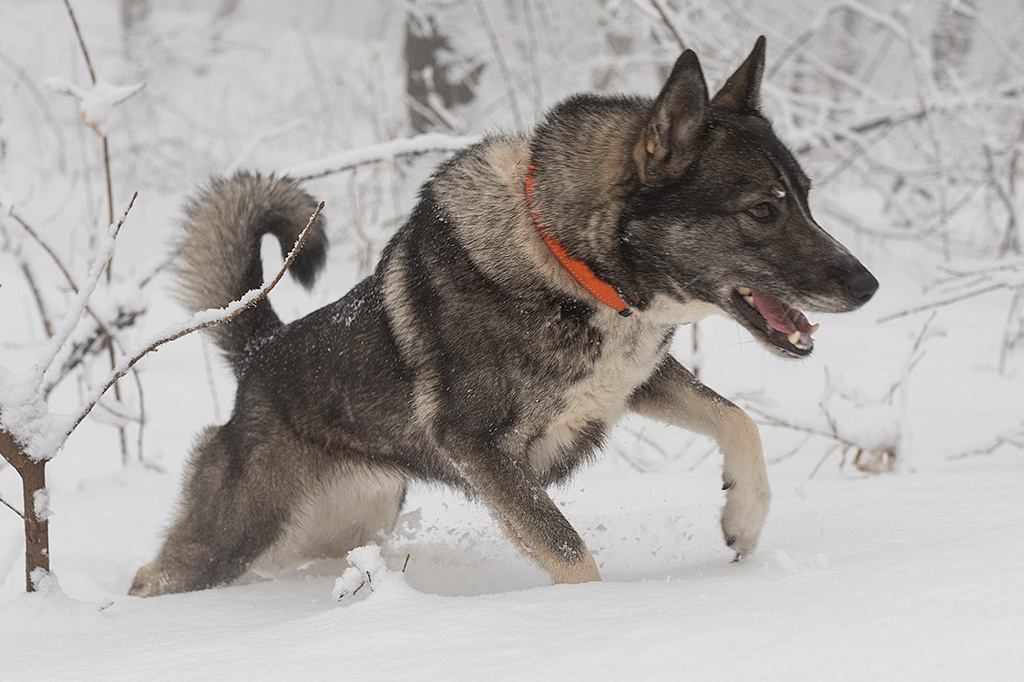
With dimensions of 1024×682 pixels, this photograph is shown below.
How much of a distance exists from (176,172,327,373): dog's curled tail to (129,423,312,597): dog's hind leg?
0.32 meters

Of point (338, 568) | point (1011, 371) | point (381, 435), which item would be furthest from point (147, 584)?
point (1011, 371)

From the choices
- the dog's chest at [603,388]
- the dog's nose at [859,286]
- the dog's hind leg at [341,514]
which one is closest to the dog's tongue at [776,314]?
the dog's nose at [859,286]

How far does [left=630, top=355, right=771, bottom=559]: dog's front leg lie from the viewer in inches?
88.4

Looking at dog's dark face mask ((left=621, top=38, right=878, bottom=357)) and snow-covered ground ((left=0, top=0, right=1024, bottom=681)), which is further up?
dog's dark face mask ((left=621, top=38, right=878, bottom=357))

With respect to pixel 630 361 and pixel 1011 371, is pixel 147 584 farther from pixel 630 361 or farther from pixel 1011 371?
pixel 1011 371

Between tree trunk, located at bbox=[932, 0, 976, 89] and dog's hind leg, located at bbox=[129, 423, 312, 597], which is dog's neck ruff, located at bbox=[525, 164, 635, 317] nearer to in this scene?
dog's hind leg, located at bbox=[129, 423, 312, 597]

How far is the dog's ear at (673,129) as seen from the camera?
2.04m

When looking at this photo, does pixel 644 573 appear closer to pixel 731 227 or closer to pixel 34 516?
pixel 731 227

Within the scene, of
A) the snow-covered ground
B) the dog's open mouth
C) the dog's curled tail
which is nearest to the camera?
the snow-covered ground

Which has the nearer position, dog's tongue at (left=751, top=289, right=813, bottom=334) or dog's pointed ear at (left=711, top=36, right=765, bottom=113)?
dog's tongue at (left=751, top=289, right=813, bottom=334)

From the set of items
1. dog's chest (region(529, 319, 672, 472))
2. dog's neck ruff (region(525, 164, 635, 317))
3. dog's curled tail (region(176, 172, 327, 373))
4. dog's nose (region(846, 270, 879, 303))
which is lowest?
dog's chest (region(529, 319, 672, 472))

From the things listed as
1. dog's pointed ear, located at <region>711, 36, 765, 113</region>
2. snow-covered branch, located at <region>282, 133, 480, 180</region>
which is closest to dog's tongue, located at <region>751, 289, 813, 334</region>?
dog's pointed ear, located at <region>711, 36, 765, 113</region>

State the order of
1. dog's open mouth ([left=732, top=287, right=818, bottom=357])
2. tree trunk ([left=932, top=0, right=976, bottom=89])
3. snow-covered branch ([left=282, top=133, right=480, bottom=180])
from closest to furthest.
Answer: dog's open mouth ([left=732, top=287, right=818, bottom=357]) → snow-covered branch ([left=282, top=133, right=480, bottom=180]) → tree trunk ([left=932, top=0, right=976, bottom=89])

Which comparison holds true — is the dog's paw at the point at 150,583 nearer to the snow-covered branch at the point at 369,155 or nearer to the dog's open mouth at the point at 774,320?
the snow-covered branch at the point at 369,155
